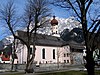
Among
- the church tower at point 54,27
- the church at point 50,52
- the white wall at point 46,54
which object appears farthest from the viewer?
the church tower at point 54,27

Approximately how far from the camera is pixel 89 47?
2025 cm

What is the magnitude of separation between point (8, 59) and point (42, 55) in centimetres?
1425

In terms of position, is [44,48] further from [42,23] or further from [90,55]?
[90,55]

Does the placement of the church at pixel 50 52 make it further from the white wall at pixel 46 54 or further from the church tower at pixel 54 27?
the church tower at pixel 54 27

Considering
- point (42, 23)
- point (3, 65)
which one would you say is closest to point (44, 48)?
point (3, 65)

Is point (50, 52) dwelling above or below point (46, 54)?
above

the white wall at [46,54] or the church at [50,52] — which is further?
the church at [50,52]

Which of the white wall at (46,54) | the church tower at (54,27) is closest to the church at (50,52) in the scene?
the white wall at (46,54)

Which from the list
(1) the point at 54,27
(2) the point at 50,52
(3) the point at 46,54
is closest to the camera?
(3) the point at 46,54

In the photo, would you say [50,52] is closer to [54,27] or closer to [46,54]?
[46,54]

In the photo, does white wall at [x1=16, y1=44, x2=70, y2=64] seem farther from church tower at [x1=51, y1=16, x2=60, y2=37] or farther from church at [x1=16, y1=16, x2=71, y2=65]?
church tower at [x1=51, y1=16, x2=60, y2=37]

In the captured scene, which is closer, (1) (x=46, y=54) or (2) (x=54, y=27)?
(1) (x=46, y=54)

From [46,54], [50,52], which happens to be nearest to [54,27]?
[50,52]

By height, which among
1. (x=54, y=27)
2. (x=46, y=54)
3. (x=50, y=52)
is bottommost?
(x=46, y=54)
